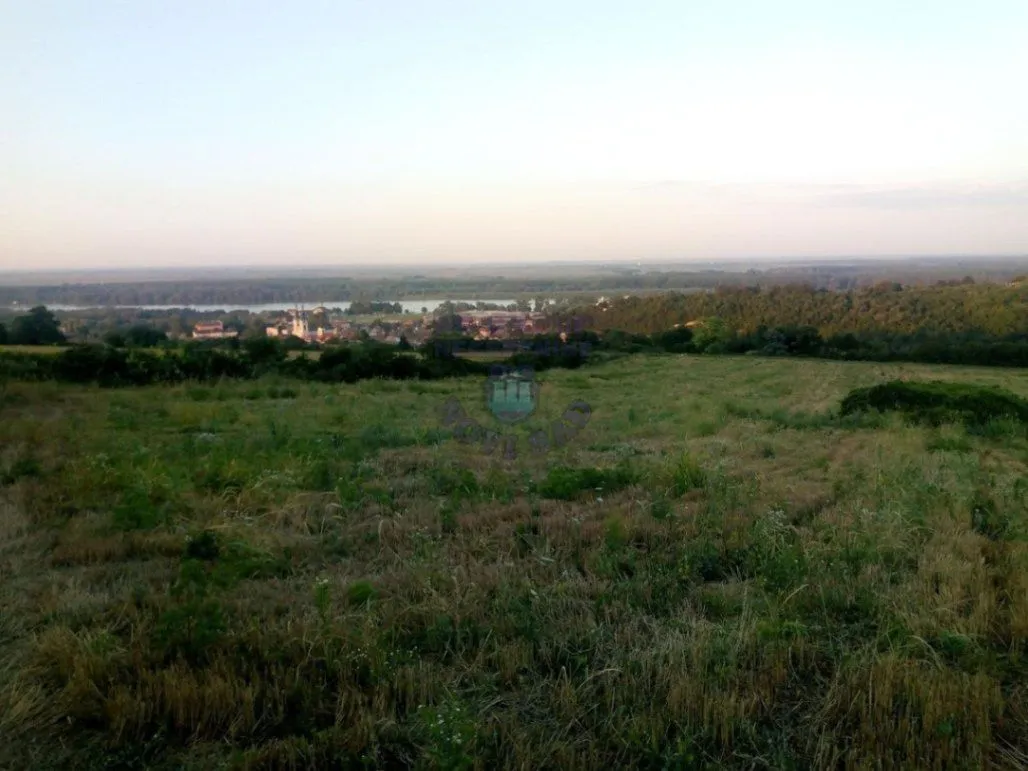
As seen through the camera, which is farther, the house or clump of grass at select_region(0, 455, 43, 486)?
the house

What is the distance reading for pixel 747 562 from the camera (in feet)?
12.7

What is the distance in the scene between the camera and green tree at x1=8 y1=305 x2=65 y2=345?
922 inches

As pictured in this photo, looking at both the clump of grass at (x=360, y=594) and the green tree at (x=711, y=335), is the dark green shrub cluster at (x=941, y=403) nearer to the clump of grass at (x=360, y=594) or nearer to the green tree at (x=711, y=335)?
the clump of grass at (x=360, y=594)

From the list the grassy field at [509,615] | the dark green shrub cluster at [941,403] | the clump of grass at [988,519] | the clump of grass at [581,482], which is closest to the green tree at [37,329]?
the grassy field at [509,615]

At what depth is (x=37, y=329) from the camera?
23531 millimetres

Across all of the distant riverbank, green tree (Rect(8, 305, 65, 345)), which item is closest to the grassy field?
green tree (Rect(8, 305, 65, 345))

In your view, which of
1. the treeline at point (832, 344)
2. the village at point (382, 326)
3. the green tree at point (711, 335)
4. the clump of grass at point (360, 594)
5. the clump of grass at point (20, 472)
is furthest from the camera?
the green tree at point (711, 335)

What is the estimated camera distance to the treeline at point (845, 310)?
45.5 metres

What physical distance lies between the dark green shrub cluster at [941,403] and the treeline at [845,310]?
1151 inches

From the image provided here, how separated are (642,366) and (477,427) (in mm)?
18803

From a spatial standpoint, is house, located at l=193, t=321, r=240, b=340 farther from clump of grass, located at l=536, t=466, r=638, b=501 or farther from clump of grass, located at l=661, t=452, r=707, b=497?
clump of grass, located at l=661, t=452, r=707, b=497

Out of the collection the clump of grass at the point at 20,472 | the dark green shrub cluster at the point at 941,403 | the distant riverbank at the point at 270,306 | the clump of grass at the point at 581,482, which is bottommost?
the dark green shrub cluster at the point at 941,403

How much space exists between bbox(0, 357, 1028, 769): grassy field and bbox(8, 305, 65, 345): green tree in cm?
2064

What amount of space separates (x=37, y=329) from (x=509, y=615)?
26.5 metres
